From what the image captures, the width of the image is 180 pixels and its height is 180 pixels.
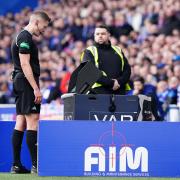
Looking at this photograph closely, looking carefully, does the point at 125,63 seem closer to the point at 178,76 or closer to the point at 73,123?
the point at 73,123

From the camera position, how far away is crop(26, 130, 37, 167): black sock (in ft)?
38.1

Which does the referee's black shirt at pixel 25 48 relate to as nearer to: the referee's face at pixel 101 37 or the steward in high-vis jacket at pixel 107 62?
the steward in high-vis jacket at pixel 107 62

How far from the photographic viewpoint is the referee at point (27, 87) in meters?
11.5

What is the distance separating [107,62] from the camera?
40.9 feet

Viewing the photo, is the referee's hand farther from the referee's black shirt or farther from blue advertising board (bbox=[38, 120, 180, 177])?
blue advertising board (bbox=[38, 120, 180, 177])

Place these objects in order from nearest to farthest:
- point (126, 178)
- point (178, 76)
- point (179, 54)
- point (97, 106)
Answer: point (126, 178) → point (97, 106) → point (178, 76) → point (179, 54)

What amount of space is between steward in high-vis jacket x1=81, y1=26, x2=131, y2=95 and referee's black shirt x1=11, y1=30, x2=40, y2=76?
0.95 m

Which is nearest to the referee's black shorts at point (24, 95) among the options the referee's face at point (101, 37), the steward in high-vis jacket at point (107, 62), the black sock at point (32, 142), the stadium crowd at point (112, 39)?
the black sock at point (32, 142)

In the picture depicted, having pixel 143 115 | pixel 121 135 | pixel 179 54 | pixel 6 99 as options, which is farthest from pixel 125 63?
pixel 6 99

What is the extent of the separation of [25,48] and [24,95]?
57cm

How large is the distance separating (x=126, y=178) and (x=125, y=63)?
2269 millimetres

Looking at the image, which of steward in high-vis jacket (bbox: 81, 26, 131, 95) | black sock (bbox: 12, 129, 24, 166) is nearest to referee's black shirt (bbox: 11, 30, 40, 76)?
black sock (bbox: 12, 129, 24, 166)

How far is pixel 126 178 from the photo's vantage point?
1079cm

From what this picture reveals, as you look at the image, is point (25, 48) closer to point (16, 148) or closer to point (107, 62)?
point (16, 148)
